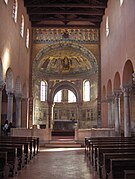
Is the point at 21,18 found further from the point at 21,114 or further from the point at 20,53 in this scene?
the point at 21,114

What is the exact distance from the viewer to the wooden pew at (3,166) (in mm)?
7578

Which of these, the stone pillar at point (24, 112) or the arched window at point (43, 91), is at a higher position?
the arched window at point (43, 91)

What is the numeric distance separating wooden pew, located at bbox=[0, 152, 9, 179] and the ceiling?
19096 mm

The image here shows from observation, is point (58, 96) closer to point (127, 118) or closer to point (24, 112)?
point (24, 112)

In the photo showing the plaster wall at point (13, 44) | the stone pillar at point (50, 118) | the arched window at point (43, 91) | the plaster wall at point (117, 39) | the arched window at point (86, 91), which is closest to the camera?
the plaster wall at point (117, 39)

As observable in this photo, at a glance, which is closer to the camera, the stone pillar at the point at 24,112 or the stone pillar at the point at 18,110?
the stone pillar at the point at 18,110

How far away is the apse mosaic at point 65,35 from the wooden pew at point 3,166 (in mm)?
22184

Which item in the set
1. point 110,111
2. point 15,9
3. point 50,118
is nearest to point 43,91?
point 50,118

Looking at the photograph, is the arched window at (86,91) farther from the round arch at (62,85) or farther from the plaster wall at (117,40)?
the plaster wall at (117,40)

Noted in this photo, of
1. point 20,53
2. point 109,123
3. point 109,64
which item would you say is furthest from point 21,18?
point 109,123

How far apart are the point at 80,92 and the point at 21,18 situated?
14.8 m

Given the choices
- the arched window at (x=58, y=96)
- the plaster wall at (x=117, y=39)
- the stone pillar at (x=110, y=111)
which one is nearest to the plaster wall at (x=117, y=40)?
the plaster wall at (x=117, y=39)

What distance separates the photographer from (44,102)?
35.3 metres

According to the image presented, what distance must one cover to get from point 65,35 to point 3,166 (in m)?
22.7
